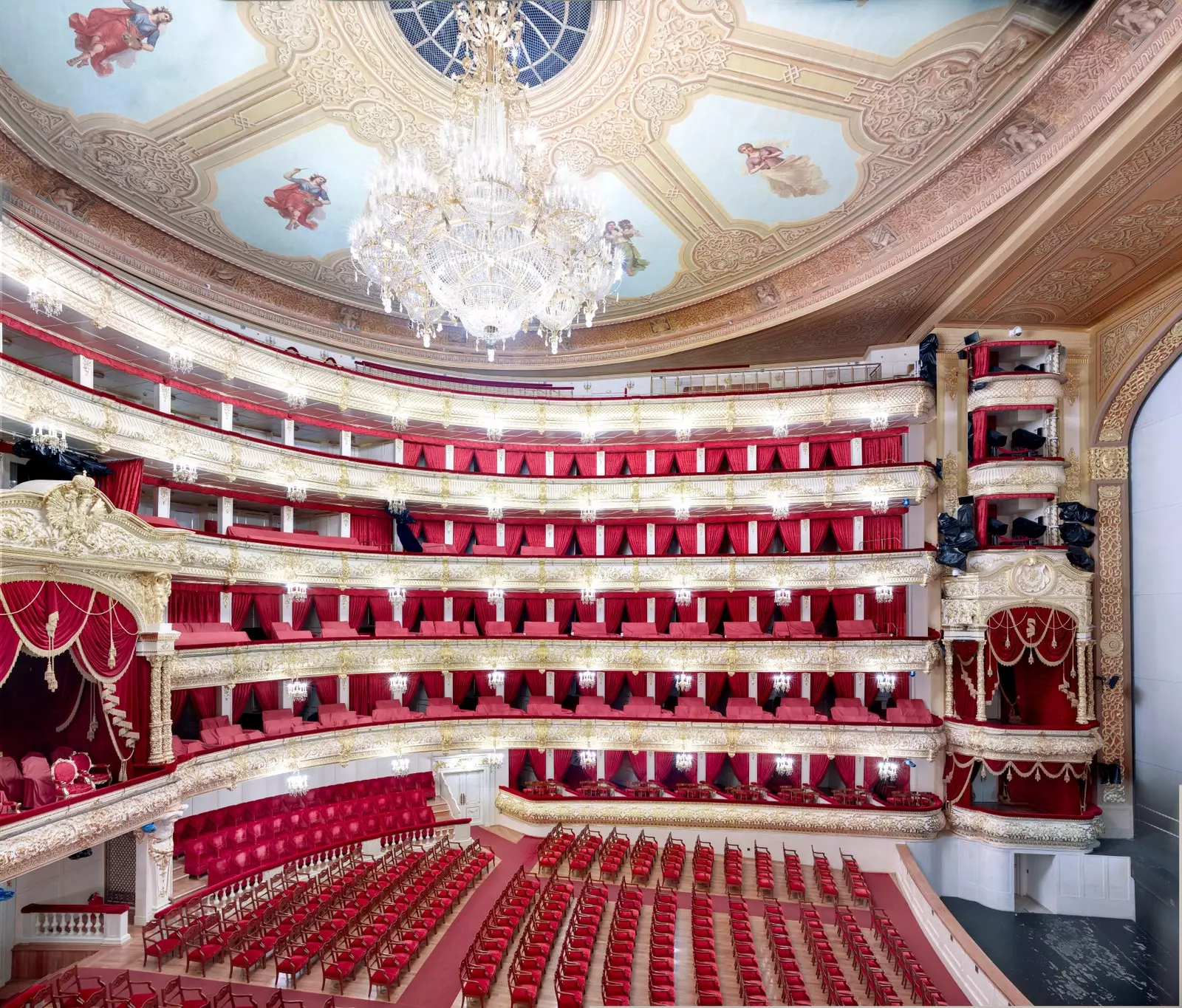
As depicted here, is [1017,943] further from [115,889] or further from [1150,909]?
[115,889]

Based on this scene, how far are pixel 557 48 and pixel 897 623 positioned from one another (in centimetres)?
1518

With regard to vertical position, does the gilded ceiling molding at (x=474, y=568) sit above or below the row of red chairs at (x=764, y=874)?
above

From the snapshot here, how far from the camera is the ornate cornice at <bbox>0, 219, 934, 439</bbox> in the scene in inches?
516

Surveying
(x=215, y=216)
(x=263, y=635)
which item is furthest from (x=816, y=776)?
(x=215, y=216)

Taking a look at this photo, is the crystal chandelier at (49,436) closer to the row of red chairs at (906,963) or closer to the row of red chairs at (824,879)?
the row of red chairs at (906,963)

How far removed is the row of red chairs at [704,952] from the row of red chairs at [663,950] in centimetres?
32

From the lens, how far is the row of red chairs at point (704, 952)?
29.9 ft

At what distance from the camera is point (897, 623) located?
18.0 metres

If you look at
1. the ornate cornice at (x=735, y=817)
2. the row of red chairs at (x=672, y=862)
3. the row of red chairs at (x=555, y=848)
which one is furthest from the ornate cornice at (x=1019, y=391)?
the row of red chairs at (x=555, y=848)

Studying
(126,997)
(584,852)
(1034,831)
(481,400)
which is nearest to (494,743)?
(584,852)

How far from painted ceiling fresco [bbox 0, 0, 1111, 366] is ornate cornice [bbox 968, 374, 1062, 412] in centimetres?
451

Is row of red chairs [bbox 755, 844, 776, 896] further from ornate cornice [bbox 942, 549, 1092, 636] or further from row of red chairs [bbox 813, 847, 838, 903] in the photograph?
ornate cornice [bbox 942, 549, 1092, 636]

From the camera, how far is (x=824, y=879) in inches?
548

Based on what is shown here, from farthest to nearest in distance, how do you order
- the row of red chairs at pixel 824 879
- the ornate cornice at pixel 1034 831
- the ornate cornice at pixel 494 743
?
the ornate cornice at pixel 1034 831, the row of red chairs at pixel 824 879, the ornate cornice at pixel 494 743
